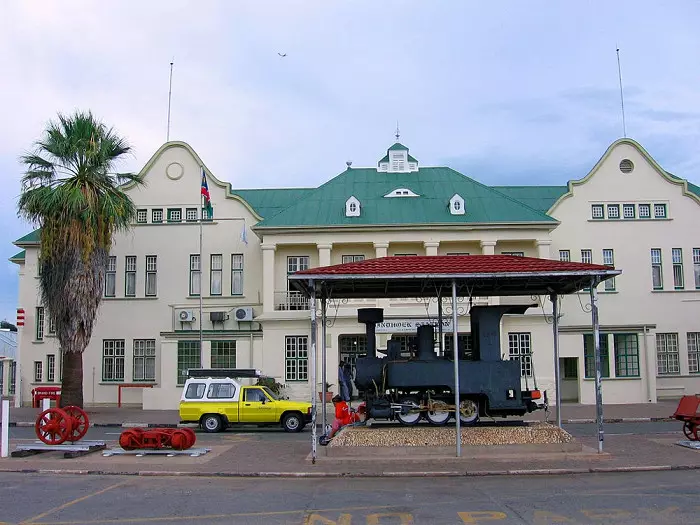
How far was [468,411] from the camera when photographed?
16.9 m

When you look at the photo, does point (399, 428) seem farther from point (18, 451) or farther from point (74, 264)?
point (74, 264)

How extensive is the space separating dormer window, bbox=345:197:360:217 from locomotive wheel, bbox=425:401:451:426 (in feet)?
59.7

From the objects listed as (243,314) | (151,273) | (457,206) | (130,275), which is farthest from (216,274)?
(457,206)

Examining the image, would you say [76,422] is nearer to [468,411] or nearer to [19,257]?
[468,411]

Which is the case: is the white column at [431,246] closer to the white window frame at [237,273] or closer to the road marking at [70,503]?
the white window frame at [237,273]

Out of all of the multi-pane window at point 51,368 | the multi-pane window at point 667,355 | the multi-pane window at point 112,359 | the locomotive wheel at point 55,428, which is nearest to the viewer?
the locomotive wheel at point 55,428

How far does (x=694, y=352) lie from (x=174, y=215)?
1019 inches

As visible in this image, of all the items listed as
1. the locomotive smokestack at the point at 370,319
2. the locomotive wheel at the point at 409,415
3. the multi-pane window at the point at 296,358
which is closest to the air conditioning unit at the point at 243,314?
the multi-pane window at the point at 296,358

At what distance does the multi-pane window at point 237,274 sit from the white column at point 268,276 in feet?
7.69

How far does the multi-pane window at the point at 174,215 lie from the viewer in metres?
36.1

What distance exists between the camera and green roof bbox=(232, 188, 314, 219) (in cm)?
3931

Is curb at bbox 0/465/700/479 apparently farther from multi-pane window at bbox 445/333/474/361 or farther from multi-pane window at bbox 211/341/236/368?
multi-pane window at bbox 211/341/236/368

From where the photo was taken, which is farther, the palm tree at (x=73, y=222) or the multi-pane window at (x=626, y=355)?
the multi-pane window at (x=626, y=355)

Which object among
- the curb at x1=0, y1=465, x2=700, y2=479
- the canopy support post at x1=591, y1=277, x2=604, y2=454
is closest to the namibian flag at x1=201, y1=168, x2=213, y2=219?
the curb at x1=0, y1=465, x2=700, y2=479
